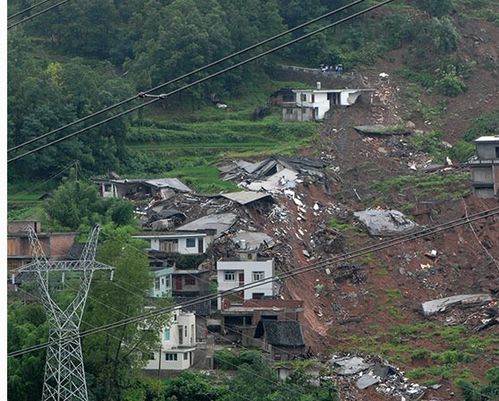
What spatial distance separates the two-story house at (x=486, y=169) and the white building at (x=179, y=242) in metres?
5.42

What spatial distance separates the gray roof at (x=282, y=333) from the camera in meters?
22.0

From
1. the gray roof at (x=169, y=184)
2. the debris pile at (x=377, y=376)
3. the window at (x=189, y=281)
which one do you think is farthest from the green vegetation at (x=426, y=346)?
the gray roof at (x=169, y=184)

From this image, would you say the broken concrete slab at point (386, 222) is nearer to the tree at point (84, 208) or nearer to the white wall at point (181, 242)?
the white wall at point (181, 242)

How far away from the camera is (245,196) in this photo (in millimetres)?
26016

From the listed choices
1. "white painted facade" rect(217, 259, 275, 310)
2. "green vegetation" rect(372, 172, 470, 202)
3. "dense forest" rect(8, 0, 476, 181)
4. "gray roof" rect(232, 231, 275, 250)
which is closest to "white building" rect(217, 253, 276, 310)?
"white painted facade" rect(217, 259, 275, 310)

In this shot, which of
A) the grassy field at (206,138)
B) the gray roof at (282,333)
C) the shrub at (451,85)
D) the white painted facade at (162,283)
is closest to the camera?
the gray roof at (282,333)

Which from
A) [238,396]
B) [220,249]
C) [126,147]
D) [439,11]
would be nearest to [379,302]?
[220,249]

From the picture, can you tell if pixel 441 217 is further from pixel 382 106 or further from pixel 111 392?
pixel 111 392

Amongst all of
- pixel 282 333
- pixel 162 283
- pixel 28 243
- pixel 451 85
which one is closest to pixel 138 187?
pixel 28 243

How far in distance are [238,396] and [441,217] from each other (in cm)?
877

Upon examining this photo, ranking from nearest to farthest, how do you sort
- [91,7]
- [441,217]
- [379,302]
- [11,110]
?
[379,302] → [441,217] → [11,110] → [91,7]

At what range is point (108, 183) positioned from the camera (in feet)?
90.7

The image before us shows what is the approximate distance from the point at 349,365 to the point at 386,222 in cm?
551

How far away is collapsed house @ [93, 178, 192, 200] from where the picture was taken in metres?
27.1
